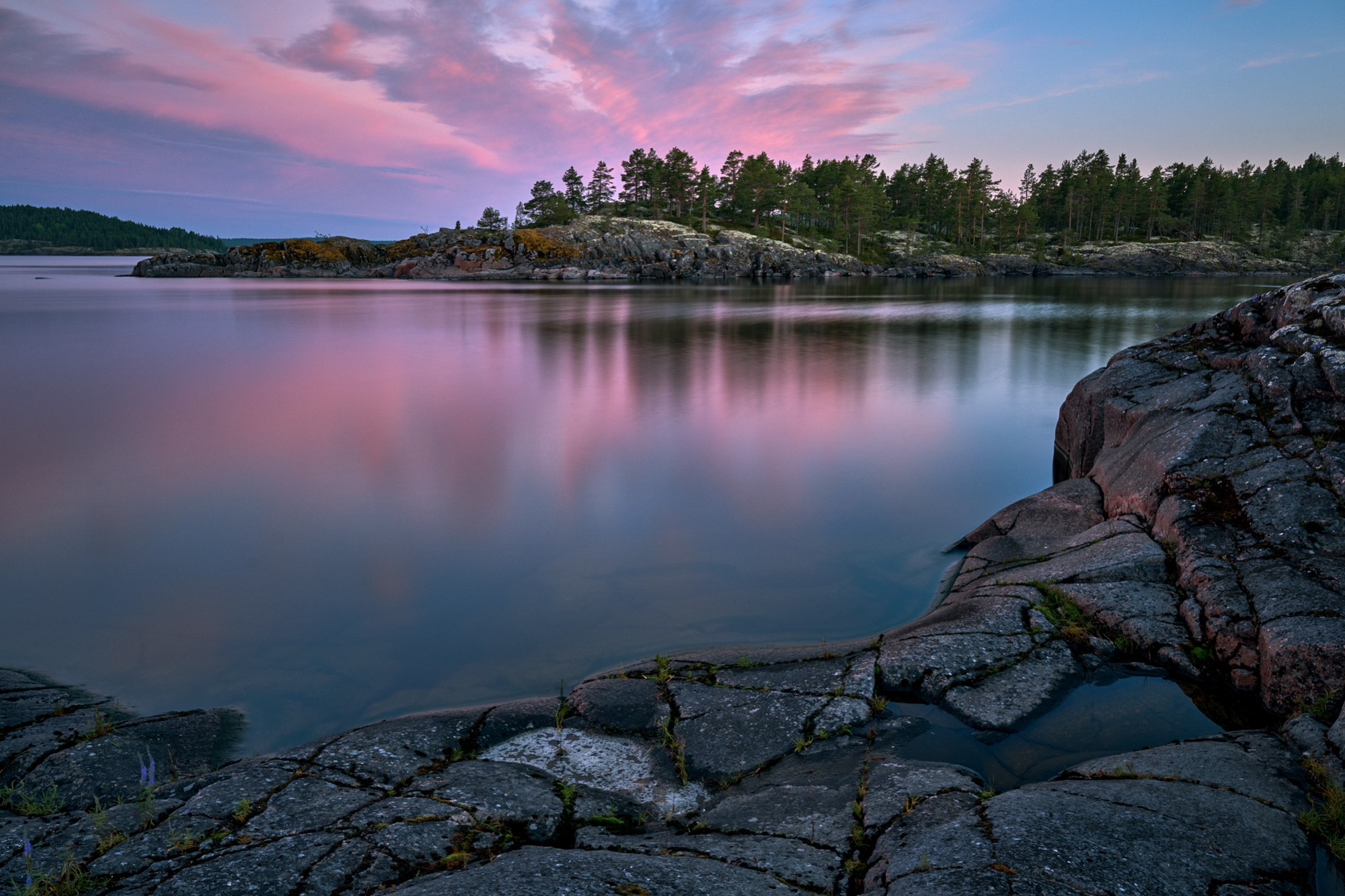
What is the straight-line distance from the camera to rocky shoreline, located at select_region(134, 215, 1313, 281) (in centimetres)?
9812

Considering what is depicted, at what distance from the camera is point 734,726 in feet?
19.5

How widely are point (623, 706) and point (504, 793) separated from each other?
65.4 inches

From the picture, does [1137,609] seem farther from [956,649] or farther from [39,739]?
[39,739]

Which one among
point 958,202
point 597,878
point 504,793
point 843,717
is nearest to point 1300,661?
point 843,717

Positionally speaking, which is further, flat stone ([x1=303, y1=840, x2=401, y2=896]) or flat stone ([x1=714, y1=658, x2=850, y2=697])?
flat stone ([x1=714, y1=658, x2=850, y2=697])

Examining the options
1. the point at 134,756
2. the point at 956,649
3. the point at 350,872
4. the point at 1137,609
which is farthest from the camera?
the point at 1137,609

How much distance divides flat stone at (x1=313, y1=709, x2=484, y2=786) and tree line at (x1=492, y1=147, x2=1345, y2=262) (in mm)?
117763

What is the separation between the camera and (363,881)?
392 cm

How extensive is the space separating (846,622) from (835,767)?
342 cm

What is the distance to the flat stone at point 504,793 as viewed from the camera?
4.64 meters

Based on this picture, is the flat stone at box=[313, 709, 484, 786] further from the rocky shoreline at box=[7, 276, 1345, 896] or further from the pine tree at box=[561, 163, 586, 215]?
the pine tree at box=[561, 163, 586, 215]

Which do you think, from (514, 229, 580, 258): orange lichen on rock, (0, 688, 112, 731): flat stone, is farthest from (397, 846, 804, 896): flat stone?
(514, 229, 580, 258): orange lichen on rock

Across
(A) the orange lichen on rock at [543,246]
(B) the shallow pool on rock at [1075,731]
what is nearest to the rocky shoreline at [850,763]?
(B) the shallow pool on rock at [1075,731]

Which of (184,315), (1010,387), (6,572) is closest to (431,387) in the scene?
(6,572)
